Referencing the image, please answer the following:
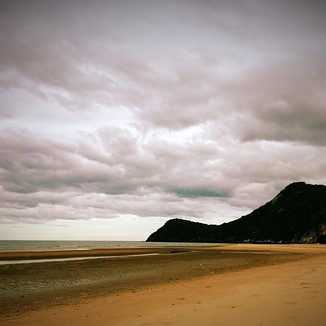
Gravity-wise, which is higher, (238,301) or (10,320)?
(238,301)

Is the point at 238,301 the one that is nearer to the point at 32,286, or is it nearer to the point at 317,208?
the point at 32,286

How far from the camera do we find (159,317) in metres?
8.75

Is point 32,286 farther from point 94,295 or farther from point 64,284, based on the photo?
point 94,295

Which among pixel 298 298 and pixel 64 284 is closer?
pixel 298 298

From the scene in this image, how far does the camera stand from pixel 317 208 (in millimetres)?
190750

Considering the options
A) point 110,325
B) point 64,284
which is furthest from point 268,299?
point 64,284

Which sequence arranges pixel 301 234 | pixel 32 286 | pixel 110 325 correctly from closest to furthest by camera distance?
pixel 110 325 < pixel 32 286 < pixel 301 234

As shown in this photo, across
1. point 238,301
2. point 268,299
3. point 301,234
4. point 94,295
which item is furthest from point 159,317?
point 301,234

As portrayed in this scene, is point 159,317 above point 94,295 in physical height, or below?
above

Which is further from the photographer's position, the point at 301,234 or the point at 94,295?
the point at 301,234

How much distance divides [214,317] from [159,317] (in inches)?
69.4

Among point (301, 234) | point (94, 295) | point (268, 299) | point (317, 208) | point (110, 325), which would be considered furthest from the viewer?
point (317, 208)

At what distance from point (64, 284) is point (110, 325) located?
509 inches

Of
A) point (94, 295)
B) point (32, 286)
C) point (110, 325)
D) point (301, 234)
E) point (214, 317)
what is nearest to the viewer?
point (214, 317)
